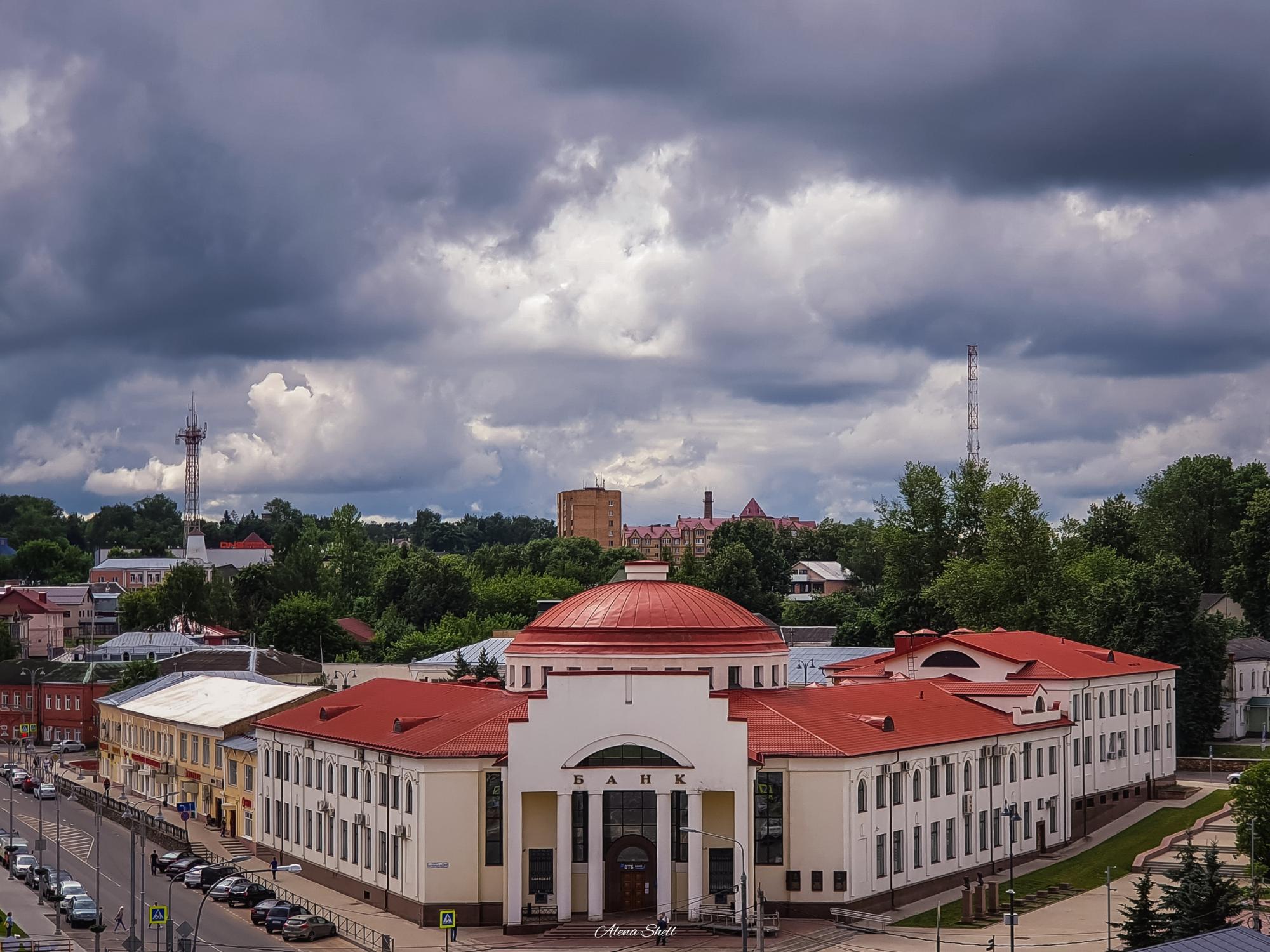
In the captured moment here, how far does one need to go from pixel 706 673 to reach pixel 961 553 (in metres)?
88.8

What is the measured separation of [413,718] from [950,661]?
114 ft

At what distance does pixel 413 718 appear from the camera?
3130 inches

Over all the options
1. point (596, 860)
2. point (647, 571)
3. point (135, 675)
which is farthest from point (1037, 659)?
point (135, 675)

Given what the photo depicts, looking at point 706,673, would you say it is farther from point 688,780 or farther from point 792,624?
point 792,624

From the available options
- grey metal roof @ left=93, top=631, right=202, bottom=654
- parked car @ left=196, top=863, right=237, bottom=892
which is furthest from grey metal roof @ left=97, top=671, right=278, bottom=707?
parked car @ left=196, top=863, right=237, bottom=892

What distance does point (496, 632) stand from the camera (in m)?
160

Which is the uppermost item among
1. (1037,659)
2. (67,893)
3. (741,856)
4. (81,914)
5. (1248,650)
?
(1037,659)

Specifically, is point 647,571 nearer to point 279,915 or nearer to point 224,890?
point 224,890

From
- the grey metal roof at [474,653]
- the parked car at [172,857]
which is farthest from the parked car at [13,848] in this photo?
the grey metal roof at [474,653]

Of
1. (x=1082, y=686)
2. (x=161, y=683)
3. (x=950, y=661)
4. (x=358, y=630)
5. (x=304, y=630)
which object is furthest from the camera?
(x=358, y=630)

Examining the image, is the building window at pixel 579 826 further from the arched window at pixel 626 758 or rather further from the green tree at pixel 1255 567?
the green tree at pixel 1255 567

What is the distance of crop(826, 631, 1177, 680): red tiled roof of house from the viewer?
3787 inches

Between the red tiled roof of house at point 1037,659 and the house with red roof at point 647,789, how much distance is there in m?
15.6

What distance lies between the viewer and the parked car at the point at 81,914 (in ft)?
237
